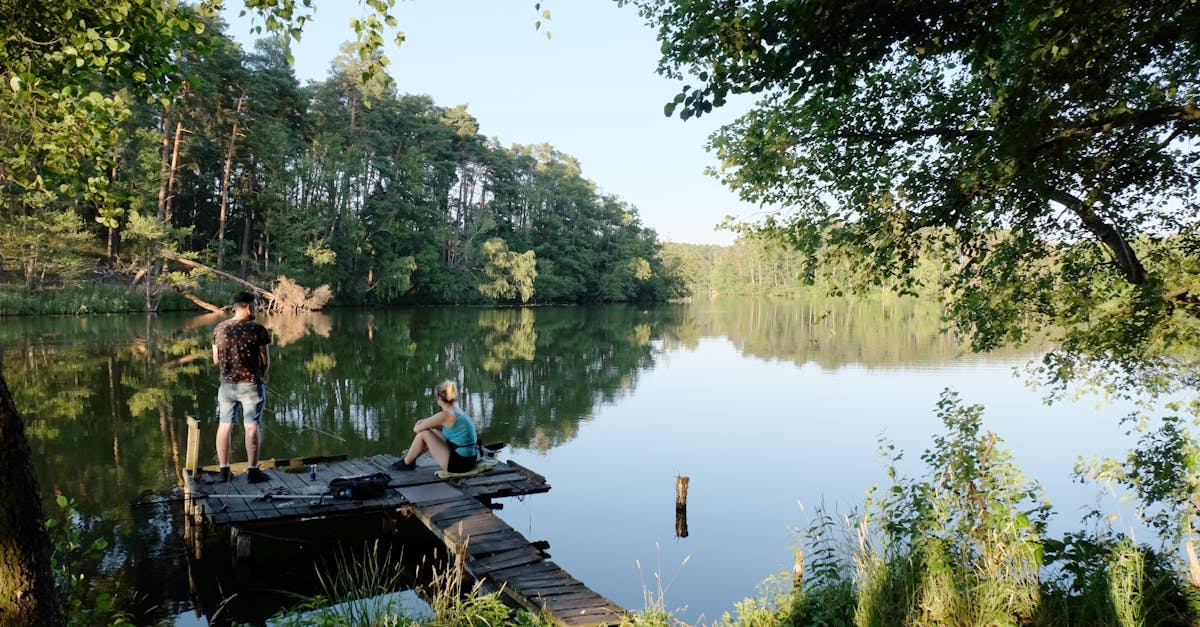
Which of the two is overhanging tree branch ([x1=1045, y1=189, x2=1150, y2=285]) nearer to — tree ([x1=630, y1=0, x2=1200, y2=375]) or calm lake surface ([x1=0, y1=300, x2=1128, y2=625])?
tree ([x1=630, y1=0, x2=1200, y2=375])

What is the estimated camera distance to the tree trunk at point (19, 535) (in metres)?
2.39

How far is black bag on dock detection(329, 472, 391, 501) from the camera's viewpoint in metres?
7.06

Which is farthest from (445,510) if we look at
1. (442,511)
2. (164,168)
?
(164,168)

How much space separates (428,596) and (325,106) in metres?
42.8

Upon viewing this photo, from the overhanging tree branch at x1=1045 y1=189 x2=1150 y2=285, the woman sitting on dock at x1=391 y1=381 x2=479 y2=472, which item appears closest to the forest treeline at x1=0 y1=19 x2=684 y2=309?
the woman sitting on dock at x1=391 y1=381 x2=479 y2=472

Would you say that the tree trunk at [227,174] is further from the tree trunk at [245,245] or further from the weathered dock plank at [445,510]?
the weathered dock plank at [445,510]

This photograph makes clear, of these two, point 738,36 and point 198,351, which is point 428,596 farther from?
point 198,351

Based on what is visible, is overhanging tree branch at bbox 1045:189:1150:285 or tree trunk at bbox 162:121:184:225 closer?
overhanging tree branch at bbox 1045:189:1150:285

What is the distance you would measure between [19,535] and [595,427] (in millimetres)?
10964

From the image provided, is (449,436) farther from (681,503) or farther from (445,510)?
(681,503)

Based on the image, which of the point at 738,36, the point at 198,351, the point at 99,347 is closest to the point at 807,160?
the point at 738,36

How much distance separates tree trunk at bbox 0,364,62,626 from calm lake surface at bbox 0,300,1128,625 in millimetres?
3300

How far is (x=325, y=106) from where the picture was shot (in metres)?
43.7

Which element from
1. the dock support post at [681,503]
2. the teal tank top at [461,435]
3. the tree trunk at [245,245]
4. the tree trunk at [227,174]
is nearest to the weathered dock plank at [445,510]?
the teal tank top at [461,435]
